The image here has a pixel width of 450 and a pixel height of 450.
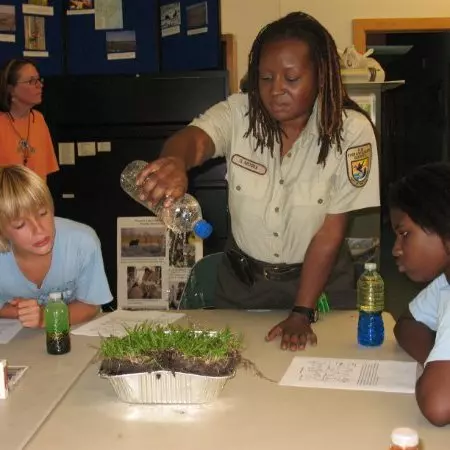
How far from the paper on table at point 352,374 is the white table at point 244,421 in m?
0.03

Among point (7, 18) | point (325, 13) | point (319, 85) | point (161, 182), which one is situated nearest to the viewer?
point (161, 182)

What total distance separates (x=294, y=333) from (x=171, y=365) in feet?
1.68

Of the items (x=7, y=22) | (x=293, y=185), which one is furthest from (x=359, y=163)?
(x=7, y=22)

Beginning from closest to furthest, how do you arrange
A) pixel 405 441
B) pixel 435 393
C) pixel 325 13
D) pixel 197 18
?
pixel 405 441 < pixel 435 393 < pixel 197 18 < pixel 325 13

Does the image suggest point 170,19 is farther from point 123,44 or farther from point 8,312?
point 8,312

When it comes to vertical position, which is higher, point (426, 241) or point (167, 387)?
point (426, 241)

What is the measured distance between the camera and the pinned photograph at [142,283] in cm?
425

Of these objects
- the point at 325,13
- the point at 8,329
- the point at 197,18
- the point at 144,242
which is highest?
the point at 325,13

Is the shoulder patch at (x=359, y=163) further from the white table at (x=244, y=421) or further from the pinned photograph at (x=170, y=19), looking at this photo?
the pinned photograph at (x=170, y=19)

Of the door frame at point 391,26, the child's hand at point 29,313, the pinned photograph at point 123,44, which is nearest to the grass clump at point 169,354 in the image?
the child's hand at point 29,313

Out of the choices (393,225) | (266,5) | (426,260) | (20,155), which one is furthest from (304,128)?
(266,5)

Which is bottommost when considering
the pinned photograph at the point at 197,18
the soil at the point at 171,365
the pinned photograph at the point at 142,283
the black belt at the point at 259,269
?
the pinned photograph at the point at 142,283

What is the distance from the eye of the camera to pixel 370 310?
1.71 m

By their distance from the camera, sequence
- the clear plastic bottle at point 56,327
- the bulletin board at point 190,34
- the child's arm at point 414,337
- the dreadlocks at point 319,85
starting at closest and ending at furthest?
1. the child's arm at point 414,337
2. the clear plastic bottle at point 56,327
3. the dreadlocks at point 319,85
4. the bulletin board at point 190,34
